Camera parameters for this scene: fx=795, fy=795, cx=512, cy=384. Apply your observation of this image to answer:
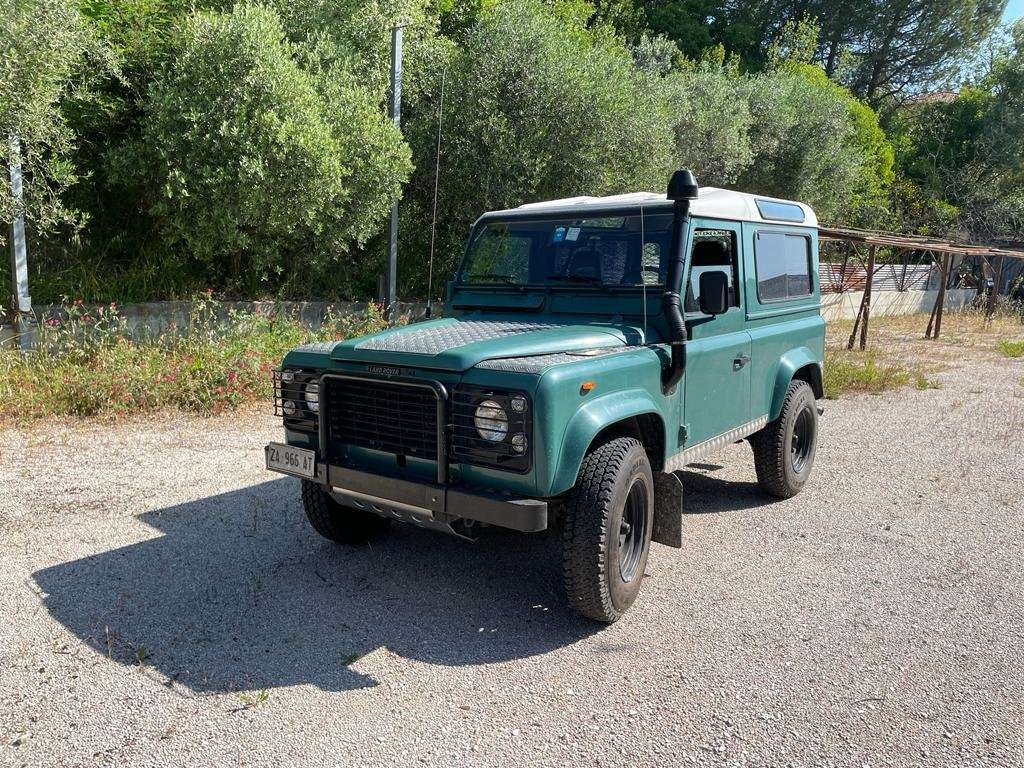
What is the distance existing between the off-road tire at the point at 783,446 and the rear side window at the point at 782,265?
709 millimetres

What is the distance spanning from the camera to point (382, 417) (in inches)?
154

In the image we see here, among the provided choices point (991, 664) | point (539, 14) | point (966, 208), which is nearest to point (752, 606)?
point (991, 664)

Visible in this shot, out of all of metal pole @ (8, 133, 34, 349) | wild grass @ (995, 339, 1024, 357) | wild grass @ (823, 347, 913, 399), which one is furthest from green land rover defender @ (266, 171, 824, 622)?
wild grass @ (995, 339, 1024, 357)

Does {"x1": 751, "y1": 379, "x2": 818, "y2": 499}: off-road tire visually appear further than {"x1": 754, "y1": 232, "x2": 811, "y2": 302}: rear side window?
Yes

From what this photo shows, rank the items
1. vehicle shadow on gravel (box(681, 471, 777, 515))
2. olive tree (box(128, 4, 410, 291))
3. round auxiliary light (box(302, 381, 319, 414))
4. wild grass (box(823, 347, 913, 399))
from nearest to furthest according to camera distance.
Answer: round auxiliary light (box(302, 381, 319, 414)), vehicle shadow on gravel (box(681, 471, 777, 515)), olive tree (box(128, 4, 410, 291)), wild grass (box(823, 347, 913, 399))

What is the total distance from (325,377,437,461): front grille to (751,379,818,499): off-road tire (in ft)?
9.86

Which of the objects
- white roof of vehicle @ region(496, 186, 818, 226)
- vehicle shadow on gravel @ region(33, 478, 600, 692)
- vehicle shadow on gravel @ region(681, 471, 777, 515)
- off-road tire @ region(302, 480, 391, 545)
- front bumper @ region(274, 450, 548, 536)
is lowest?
vehicle shadow on gravel @ region(33, 478, 600, 692)

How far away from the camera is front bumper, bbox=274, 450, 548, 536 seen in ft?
11.3

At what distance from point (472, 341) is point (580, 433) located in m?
0.78

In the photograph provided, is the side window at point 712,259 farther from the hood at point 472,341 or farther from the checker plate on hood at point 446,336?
the checker plate on hood at point 446,336

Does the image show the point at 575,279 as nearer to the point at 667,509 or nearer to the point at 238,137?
the point at 667,509

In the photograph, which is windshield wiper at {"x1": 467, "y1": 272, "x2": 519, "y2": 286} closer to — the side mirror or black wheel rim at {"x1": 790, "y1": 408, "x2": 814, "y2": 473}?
the side mirror

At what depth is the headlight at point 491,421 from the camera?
3498 millimetres

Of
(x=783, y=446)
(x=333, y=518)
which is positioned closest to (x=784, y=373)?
(x=783, y=446)
